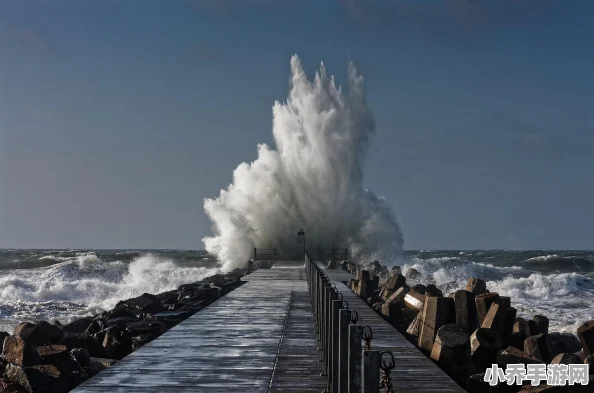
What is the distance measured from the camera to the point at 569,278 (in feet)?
113

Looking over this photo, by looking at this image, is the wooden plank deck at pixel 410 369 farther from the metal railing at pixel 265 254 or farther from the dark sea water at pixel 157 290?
the metal railing at pixel 265 254

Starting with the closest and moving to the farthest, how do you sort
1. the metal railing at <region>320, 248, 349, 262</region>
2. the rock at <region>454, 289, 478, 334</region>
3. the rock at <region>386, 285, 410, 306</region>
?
1. the rock at <region>454, 289, 478, 334</region>
2. the rock at <region>386, 285, 410, 306</region>
3. the metal railing at <region>320, 248, 349, 262</region>

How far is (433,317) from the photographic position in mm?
11312

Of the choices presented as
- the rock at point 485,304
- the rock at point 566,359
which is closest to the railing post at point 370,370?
the rock at point 566,359

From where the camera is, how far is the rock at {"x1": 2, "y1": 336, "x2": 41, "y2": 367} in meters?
9.52

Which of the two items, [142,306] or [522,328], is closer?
[522,328]

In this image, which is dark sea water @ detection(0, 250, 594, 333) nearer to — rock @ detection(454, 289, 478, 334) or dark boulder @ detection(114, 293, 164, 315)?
dark boulder @ detection(114, 293, 164, 315)

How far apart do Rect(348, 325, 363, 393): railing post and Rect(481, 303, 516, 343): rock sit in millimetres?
6660

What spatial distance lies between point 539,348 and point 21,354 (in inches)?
261

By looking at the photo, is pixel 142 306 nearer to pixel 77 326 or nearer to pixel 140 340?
pixel 77 326

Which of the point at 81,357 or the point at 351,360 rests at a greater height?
the point at 351,360

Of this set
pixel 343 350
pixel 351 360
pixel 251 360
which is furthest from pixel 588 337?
pixel 351 360

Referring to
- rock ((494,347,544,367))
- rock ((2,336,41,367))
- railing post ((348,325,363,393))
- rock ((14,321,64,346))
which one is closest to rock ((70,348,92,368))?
rock ((2,336,41,367))

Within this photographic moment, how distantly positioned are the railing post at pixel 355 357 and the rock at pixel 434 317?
6.04 metres
